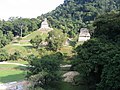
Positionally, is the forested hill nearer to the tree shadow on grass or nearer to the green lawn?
the green lawn

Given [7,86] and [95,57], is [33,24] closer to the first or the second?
[7,86]

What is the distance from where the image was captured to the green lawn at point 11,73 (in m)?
37.7

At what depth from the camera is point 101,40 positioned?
27.5 metres

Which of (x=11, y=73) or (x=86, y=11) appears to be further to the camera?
(x=86, y=11)

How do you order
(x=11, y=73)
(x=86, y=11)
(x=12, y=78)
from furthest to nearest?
(x=86, y=11), (x=11, y=73), (x=12, y=78)

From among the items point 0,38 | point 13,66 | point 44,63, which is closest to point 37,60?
point 44,63

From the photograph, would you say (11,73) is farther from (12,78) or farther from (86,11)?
(86,11)

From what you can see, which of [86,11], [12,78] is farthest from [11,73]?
[86,11]

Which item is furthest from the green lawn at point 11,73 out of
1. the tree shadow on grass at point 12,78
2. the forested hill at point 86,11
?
the forested hill at point 86,11

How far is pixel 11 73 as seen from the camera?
41.6 meters

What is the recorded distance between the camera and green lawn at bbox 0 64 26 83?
37688 mm

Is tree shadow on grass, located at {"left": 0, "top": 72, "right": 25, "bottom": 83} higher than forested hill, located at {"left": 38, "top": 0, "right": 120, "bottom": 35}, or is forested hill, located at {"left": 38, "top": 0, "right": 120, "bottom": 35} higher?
forested hill, located at {"left": 38, "top": 0, "right": 120, "bottom": 35}

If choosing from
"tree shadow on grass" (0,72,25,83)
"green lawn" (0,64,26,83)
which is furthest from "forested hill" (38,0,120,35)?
"tree shadow on grass" (0,72,25,83)

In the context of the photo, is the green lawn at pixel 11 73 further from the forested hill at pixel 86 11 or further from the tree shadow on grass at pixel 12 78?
the forested hill at pixel 86 11
